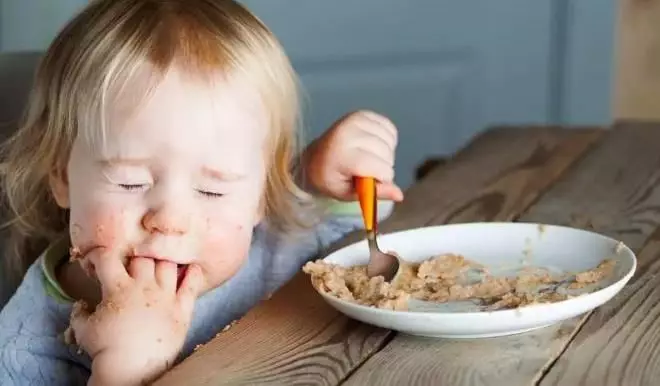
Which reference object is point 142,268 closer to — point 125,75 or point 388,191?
point 125,75

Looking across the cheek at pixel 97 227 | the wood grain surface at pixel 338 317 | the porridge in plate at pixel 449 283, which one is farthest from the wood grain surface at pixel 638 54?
the cheek at pixel 97 227

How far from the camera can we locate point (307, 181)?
140cm

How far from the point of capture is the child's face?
1111 mm

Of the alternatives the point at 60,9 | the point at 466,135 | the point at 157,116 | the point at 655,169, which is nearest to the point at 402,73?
the point at 466,135

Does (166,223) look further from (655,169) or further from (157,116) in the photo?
(655,169)

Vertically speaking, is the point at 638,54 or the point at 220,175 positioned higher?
the point at 220,175

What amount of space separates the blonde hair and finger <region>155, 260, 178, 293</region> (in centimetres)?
15

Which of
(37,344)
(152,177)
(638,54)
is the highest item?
(152,177)

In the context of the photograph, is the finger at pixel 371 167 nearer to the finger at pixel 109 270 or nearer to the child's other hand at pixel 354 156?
the child's other hand at pixel 354 156

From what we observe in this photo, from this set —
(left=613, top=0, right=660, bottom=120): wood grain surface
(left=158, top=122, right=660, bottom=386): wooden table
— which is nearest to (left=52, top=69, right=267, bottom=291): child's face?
(left=158, top=122, right=660, bottom=386): wooden table

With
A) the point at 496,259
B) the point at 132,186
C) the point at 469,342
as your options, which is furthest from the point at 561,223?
the point at 132,186

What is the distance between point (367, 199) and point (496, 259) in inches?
6.0

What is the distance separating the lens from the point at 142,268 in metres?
1.10

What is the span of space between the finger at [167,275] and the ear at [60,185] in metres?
0.21
